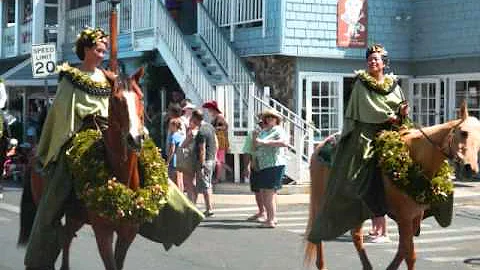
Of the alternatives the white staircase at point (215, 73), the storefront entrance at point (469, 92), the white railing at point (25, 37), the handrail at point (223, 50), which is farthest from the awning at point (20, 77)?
the storefront entrance at point (469, 92)

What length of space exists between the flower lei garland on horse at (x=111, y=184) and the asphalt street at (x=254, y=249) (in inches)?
118

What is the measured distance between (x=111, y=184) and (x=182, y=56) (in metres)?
15.6

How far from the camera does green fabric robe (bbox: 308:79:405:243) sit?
7.71m

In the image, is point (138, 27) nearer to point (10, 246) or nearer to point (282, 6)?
point (282, 6)

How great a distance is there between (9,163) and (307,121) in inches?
320

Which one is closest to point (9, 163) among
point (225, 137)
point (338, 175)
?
point (225, 137)

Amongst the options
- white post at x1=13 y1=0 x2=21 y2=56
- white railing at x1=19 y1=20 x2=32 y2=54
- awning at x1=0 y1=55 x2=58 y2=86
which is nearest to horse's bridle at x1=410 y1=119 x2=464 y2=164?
awning at x1=0 y1=55 x2=58 y2=86

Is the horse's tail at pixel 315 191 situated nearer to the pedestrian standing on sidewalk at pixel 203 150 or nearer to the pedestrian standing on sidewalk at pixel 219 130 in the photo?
the pedestrian standing on sidewalk at pixel 203 150

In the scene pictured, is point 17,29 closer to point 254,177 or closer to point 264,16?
point 264,16

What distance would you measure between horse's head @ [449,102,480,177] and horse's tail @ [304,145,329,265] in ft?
6.20

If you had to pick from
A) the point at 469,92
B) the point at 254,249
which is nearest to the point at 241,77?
the point at 469,92

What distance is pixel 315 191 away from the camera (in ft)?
29.0

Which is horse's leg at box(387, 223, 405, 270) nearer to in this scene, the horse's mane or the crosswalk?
the horse's mane

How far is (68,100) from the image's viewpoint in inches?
273
